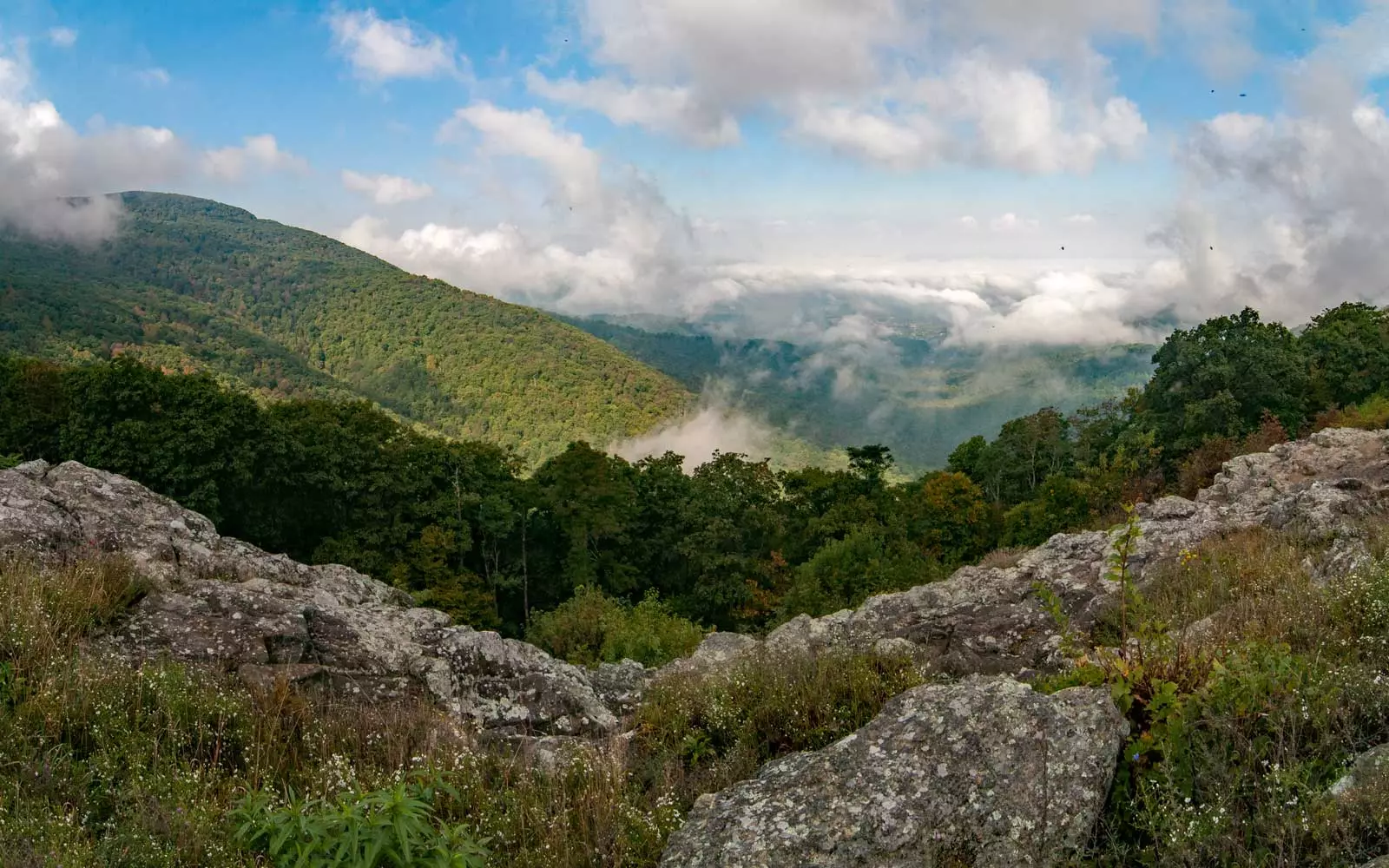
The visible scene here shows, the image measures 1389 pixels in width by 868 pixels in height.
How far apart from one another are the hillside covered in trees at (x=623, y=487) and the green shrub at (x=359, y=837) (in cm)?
2858

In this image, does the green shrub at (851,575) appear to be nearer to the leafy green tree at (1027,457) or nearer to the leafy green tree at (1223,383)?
the leafy green tree at (1223,383)

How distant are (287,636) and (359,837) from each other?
4.85 meters

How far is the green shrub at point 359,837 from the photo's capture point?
3195 mm

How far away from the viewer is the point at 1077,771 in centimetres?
375

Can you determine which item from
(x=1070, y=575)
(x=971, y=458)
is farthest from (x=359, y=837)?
(x=971, y=458)

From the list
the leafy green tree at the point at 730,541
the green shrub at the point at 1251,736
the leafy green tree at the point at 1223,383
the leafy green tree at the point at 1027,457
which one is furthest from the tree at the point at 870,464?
the green shrub at the point at 1251,736

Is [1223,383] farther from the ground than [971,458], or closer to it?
farther from the ground

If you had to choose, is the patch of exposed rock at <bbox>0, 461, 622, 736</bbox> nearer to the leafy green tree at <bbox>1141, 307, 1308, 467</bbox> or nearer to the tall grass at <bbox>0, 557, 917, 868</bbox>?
the tall grass at <bbox>0, 557, 917, 868</bbox>

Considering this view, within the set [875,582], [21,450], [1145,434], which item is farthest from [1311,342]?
[21,450]

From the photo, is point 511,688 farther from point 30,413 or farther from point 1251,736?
point 30,413

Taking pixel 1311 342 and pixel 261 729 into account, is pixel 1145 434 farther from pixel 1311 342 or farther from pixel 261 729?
pixel 261 729

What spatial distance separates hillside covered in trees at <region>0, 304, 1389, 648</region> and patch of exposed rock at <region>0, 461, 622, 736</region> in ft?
77.2

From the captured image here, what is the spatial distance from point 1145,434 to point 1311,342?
17.2 metres

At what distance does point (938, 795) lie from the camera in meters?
3.82
